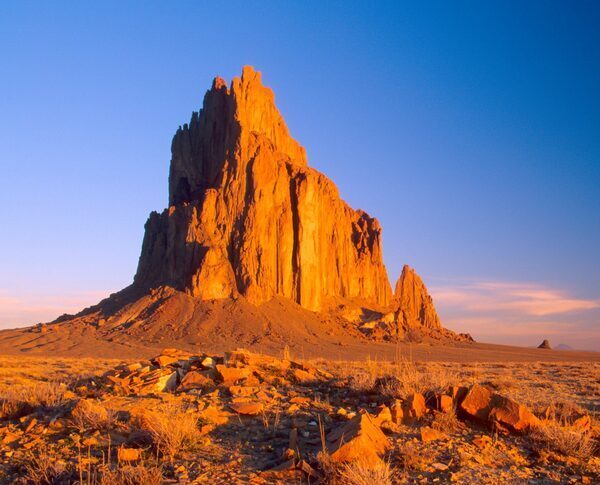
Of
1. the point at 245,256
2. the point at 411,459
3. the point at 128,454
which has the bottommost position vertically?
the point at 128,454

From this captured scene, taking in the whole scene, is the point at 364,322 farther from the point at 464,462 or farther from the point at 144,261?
the point at 464,462

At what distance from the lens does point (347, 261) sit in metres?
95.2

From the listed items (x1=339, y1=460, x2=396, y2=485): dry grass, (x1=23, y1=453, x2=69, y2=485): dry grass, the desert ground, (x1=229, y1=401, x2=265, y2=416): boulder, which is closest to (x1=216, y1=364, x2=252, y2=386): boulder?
the desert ground

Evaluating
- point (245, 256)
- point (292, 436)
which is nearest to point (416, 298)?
point (245, 256)

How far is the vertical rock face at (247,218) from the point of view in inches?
2955

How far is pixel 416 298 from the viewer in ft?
367

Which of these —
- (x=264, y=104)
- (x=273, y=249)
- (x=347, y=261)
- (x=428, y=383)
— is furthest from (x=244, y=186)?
(x=428, y=383)

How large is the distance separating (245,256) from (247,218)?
6.19 m

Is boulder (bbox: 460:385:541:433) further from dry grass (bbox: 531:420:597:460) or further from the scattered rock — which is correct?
the scattered rock

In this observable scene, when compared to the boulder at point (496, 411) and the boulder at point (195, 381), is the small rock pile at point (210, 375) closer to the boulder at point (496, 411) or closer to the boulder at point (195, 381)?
the boulder at point (195, 381)

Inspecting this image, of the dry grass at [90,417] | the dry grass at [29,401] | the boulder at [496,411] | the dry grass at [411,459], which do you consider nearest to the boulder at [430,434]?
the dry grass at [411,459]

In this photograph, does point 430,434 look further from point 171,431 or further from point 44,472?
point 44,472

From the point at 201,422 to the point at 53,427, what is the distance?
2504 millimetres

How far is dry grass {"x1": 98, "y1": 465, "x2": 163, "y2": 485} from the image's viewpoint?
19.6 feet
